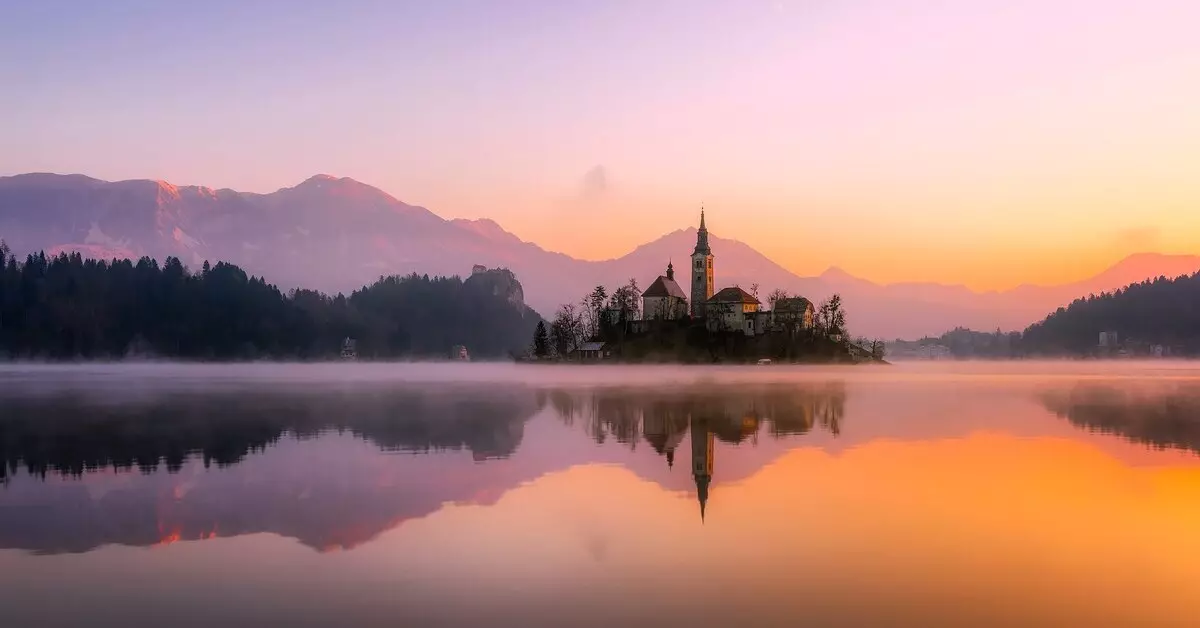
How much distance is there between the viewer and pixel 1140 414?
52500mm

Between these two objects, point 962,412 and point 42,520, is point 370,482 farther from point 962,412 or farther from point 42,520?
point 962,412

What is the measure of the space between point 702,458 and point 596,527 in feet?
40.5

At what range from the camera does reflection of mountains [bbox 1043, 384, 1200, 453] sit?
38.9 m

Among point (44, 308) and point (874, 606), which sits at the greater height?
point (44, 308)

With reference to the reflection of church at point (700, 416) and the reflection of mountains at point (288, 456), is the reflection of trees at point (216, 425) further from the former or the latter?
the reflection of church at point (700, 416)

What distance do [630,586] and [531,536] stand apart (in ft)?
14.0

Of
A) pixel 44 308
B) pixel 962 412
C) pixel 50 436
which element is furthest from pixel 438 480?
pixel 44 308

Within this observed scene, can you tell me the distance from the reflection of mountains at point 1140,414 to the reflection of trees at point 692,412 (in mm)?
13321

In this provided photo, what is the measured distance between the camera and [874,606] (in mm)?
13711

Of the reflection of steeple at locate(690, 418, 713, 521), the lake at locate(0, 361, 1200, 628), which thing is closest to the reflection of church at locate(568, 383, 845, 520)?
the reflection of steeple at locate(690, 418, 713, 521)

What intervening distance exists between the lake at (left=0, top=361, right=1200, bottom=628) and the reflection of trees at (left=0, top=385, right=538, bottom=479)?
0.42m


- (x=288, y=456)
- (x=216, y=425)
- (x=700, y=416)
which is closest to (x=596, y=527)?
(x=288, y=456)

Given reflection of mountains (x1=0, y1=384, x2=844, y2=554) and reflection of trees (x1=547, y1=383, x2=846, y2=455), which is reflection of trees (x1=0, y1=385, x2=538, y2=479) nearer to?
reflection of mountains (x1=0, y1=384, x2=844, y2=554)

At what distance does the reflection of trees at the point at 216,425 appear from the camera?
31422mm
